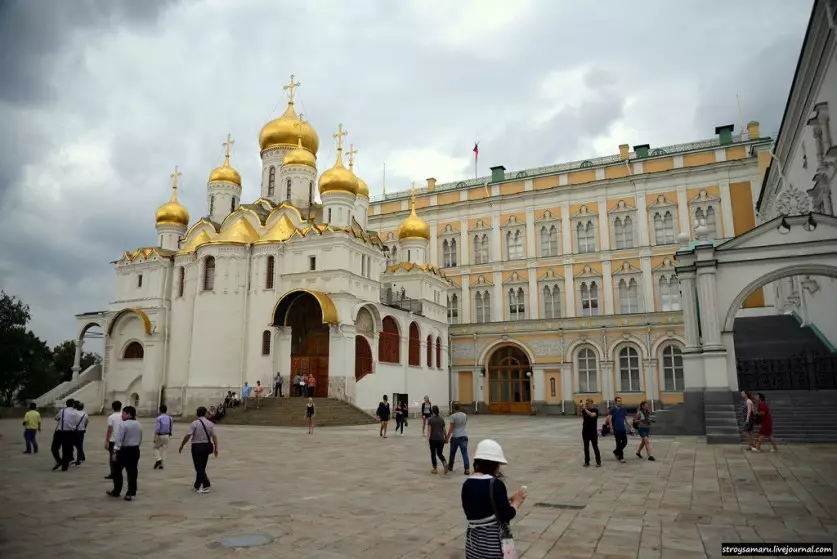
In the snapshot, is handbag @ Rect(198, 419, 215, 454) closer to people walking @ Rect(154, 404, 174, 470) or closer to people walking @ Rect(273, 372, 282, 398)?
people walking @ Rect(154, 404, 174, 470)

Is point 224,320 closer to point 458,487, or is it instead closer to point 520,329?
point 520,329

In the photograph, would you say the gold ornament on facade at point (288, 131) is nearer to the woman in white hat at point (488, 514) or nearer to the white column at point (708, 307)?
the white column at point (708, 307)

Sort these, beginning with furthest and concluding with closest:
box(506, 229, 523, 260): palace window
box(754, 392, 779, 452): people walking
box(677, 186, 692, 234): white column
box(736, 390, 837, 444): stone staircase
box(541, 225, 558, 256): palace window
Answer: box(506, 229, 523, 260): palace window
box(541, 225, 558, 256): palace window
box(677, 186, 692, 234): white column
box(736, 390, 837, 444): stone staircase
box(754, 392, 779, 452): people walking

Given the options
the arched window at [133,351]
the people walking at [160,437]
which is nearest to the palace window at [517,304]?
the arched window at [133,351]

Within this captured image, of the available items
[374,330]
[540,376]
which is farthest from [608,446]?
[540,376]

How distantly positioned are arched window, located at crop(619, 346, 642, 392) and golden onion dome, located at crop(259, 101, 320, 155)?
74.3 feet

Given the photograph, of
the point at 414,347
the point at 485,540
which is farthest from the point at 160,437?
the point at 414,347

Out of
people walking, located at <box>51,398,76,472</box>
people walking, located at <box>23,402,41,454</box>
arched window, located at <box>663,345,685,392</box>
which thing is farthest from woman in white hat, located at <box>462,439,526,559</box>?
arched window, located at <box>663,345,685,392</box>

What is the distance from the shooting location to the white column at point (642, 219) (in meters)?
37.9

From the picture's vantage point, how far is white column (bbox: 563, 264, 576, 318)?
38.7 meters

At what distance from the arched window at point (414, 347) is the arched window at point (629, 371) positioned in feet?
39.2

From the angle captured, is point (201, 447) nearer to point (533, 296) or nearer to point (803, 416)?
point (803, 416)

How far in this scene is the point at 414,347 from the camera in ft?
117

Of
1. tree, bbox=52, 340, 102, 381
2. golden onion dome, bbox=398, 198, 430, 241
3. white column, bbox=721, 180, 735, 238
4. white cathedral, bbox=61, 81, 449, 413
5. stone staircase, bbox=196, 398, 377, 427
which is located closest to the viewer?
stone staircase, bbox=196, 398, 377, 427
